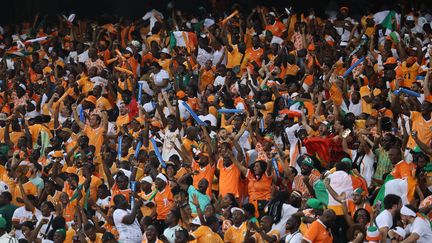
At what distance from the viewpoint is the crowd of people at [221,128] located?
14859mm

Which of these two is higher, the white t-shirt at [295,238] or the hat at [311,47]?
the white t-shirt at [295,238]

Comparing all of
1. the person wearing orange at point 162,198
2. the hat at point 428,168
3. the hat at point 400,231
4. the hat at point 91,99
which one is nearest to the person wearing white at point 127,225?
the person wearing orange at point 162,198

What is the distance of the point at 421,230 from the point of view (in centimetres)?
1331

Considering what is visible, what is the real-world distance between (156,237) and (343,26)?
863 cm

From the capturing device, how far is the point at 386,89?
18.8 metres

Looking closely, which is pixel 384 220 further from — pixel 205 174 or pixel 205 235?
pixel 205 174

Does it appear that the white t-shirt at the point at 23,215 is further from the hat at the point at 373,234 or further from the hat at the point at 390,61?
the hat at the point at 390,61

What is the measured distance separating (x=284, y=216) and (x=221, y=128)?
135 inches

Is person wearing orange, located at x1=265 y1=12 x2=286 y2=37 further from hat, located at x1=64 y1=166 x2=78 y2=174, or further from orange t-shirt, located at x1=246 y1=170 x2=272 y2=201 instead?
orange t-shirt, located at x1=246 y1=170 x2=272 y2=201

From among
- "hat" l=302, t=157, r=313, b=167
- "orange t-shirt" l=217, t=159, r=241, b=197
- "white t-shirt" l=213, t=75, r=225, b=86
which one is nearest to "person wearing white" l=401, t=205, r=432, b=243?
"hat" l=302, t=157, r=313, b=167

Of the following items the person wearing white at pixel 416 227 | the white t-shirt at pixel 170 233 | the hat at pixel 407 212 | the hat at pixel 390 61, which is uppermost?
the hat at pixel 407 212

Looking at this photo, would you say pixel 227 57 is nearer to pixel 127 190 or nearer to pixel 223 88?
pixel 223 88

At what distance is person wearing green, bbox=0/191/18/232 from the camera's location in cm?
1691

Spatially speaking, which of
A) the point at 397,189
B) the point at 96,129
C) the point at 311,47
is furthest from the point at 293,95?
the point at 397,189
